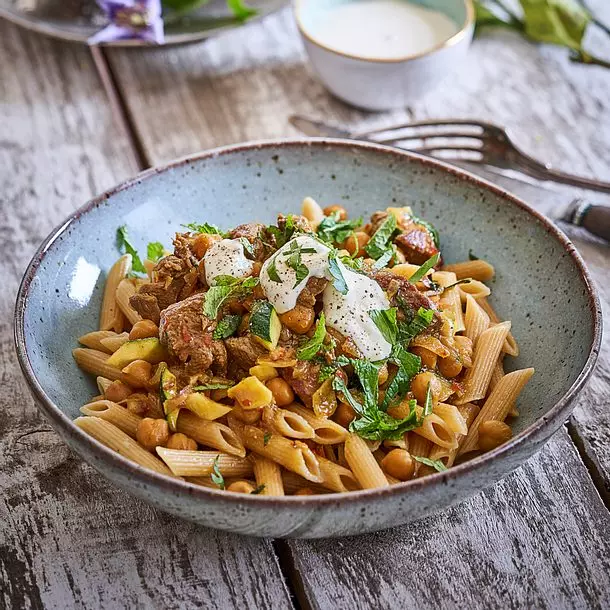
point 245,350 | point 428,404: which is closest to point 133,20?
point 245,350

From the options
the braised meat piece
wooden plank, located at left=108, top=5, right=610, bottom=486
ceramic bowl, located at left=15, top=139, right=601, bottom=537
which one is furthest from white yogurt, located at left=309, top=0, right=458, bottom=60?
the braised meat piece

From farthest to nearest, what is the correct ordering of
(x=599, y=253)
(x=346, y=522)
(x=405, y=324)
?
1. (x=599, y=253)
2. (x=405, y=324)
3. (x=346, y=522)

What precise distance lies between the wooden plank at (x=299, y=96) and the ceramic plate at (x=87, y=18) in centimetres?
19

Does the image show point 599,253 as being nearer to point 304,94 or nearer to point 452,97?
point 452,97

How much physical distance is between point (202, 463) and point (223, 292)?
0.55 m

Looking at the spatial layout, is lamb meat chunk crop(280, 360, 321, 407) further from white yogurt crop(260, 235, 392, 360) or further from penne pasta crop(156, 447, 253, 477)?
penne pasta crop(156, 447, 253, 477)

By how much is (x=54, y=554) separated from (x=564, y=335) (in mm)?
1790

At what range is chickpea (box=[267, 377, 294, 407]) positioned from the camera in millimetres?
2607

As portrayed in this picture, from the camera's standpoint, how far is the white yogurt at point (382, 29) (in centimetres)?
451

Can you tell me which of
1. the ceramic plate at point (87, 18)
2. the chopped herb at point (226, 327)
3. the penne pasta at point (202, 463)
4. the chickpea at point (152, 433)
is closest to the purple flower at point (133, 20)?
the ceramic plate at point (87, 18)

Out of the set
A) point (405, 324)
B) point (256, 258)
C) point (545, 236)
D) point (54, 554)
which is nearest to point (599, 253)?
point (545, 236)

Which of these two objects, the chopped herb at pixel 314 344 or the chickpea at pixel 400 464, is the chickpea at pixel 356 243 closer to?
the chopped herb at pixel 314 344

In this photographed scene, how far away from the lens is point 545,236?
10.1 ft

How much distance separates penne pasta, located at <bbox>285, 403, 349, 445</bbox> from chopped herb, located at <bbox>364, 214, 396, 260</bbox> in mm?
720
